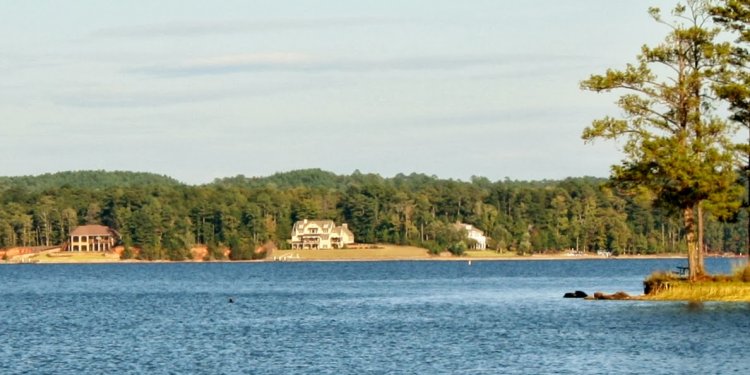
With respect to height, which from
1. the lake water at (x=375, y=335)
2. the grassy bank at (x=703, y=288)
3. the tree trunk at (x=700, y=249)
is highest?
the tree trunk at (x=700, y=249)

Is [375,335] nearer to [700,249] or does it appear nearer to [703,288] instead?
[703,288]

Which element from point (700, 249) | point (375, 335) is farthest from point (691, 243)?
point (375, 335)

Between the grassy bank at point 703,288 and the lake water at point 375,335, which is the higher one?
the grassy bank at point 703,288

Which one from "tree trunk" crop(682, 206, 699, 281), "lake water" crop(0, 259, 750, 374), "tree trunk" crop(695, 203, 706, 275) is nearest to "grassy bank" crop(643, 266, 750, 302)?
"tree trunk" crop(682, 206, 699, 281)

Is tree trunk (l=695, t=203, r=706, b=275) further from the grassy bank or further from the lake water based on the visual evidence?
the lake water

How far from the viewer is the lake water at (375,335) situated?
50.1m

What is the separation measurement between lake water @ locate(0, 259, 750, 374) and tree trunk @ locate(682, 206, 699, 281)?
348 cm

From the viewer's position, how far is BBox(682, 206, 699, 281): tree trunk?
76.5m

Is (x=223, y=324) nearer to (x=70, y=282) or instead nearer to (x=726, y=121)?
(x=726, y=121)

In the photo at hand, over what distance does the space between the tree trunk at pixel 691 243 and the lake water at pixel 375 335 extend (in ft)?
11.4

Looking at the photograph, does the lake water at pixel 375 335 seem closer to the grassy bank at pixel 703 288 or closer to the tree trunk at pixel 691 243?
the grassy bank at pixel 703 288

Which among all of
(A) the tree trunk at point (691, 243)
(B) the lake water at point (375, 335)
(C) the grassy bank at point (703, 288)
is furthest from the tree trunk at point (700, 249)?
(B) the lake water at point (375, 335)

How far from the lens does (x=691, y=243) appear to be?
76.8m

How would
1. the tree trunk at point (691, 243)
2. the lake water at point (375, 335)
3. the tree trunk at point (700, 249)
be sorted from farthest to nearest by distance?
the tree trunk at point (700, 249), the tree trunk at point (691, 243), the lake water at point (375, 335)
